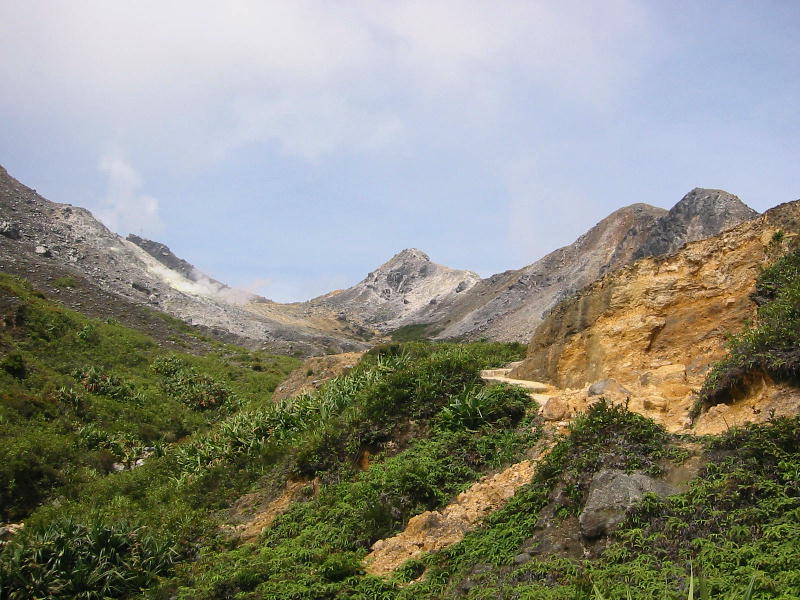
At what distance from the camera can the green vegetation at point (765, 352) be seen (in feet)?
23.1

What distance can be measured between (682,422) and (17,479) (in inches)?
505

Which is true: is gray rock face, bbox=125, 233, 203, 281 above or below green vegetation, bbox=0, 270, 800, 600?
above

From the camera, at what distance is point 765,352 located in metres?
7.32

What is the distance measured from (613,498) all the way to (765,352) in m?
2.87

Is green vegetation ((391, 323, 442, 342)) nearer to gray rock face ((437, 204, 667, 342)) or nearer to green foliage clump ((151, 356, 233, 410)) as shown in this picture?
gray rock face ((437, 204, 667, 342))

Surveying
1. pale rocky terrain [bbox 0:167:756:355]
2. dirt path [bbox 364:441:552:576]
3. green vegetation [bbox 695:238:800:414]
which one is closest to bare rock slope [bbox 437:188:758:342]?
pale rocky terrain [bbox 0:167:756:355]

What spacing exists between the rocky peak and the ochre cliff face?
101 feet

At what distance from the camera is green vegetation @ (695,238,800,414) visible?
23.1 ft

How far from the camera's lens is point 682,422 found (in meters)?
7.95

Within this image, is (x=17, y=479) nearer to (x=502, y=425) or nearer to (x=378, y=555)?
(x=378, y=555)

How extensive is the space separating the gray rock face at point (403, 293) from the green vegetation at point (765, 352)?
→ 80.8 meters

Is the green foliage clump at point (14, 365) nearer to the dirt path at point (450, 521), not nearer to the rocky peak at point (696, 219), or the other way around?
the dirt path at point (450, 521)

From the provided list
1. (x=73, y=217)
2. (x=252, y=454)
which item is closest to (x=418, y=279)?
(x=73, y=217)

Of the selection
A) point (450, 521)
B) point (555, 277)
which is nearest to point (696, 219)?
point (555, 277)
